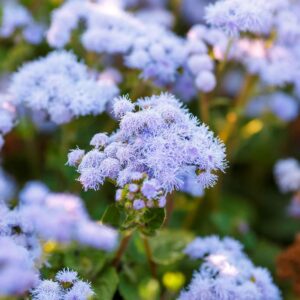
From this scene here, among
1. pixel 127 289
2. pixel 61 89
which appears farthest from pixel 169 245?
pixel 61 89

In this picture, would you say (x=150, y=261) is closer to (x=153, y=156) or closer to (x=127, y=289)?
(x=127, y=289)

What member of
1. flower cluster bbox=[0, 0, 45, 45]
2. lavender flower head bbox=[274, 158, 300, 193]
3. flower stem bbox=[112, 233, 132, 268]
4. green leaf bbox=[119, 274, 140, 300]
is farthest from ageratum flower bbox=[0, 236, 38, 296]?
lavender flower head bbox=[274, 158, 300, 193]

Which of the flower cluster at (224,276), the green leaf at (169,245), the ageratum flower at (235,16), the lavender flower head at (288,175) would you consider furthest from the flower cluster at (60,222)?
the lavender flower head at (288,175)

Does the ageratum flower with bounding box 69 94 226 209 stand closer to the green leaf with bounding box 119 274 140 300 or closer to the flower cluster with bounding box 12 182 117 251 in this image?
the flower cluster with bounding box 12 182 117 251

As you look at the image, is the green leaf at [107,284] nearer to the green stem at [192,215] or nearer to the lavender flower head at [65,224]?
the lavender flower head at [65,224]

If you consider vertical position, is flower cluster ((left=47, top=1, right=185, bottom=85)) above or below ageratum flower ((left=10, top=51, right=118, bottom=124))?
above
